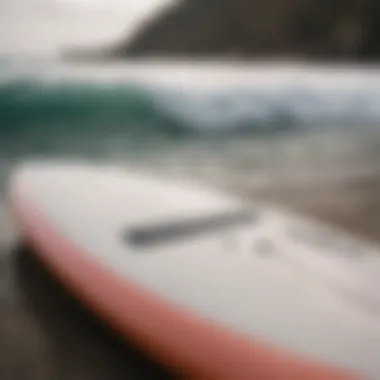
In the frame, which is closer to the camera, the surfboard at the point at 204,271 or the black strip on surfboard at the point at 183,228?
the surfboard at the point at 204,271

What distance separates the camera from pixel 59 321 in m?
0.56

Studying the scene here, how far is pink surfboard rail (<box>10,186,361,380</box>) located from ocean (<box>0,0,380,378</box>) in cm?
7

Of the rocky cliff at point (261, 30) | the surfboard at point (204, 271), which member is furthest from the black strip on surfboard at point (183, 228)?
the rocky cliff at point (261, 30)

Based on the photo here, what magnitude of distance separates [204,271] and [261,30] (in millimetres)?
310

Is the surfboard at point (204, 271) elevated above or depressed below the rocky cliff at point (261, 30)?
below

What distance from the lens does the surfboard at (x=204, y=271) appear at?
1.45ft

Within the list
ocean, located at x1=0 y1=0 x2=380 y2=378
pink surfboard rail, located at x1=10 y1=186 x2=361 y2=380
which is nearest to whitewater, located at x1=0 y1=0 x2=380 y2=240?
ocean, located at x1=0 y1=0 x2=380 y2=378

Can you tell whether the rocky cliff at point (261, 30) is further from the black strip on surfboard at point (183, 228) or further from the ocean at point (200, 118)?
the black strip on surfboard at point (183, 228)

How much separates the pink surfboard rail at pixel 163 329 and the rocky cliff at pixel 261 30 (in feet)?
0.76

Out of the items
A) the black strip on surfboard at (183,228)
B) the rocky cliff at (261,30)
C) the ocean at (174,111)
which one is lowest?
the black strip on surfboard at (183,228)

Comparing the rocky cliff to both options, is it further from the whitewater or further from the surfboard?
the surfboard

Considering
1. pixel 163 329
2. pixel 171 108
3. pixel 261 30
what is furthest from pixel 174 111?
pixel 163 329

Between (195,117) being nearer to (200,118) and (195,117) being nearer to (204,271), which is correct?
(200,118)

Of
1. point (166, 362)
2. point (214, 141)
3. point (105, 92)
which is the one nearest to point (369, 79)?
point (214, 141)
